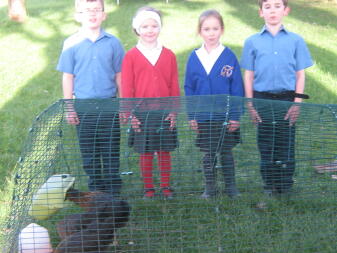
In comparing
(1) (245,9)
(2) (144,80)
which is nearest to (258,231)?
(2) (144,80)

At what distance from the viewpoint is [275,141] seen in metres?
2.97

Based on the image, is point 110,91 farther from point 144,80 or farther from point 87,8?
point 87,8

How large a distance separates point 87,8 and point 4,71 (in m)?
4.24

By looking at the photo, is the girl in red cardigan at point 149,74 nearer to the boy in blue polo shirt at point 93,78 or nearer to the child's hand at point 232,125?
the boy in blue polo shirt at point 93,78

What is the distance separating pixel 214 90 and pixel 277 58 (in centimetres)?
48

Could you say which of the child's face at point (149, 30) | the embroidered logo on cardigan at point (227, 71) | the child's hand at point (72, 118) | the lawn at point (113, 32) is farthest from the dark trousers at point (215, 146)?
the child's hand at point (72, 118)

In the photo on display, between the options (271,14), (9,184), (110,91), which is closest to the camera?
(271,14)

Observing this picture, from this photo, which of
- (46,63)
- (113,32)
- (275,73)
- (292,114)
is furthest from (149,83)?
(113,32)

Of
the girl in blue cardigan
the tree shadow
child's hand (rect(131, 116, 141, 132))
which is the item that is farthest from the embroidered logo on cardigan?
the tree shadow

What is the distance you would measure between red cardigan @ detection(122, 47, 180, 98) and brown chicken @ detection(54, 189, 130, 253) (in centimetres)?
76

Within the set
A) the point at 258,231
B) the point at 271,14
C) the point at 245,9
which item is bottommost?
the point at 258,231

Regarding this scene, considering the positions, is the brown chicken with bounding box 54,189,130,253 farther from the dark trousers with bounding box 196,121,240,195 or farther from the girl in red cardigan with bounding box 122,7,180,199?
the dark trousers with bounding box 196,121,240,195

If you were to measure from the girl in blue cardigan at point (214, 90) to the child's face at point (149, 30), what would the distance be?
1.02 feet

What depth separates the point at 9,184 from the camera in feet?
11.6
